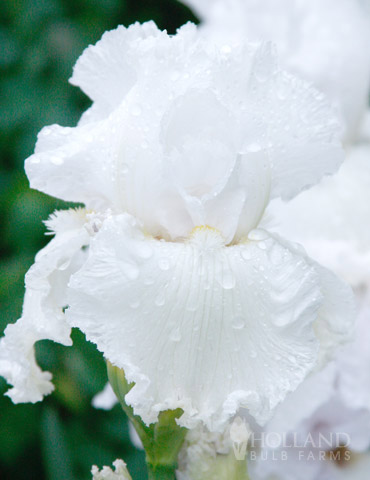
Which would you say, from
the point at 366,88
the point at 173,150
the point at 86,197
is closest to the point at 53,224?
the point at 86,197

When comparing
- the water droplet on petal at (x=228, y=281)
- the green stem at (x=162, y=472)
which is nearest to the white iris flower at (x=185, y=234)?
the water droplet on petal at (x=228, y=281)

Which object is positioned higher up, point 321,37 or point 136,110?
point 321,37

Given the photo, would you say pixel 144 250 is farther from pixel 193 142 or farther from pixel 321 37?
pixel 321 37

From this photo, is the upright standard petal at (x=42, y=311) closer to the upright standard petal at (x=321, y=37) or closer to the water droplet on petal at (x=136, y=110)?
the water droplet on petal at (x=136, y=110)

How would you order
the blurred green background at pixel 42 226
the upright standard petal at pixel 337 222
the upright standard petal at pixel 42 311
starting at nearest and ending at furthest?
the upright standard petal at pixel 42 311 < the upright standard petal at pixel 337 222 < the blurred green background at pixel 42 226

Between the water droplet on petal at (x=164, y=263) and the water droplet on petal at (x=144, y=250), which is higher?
the water droplet on petal at (x=144, y=250)

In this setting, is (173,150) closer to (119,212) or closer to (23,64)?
(119,212)

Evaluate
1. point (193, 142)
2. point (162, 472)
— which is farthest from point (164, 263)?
point (162, 472)

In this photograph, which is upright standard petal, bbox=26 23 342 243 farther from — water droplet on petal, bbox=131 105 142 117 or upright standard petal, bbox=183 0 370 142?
upright standard petal, bbox=183 0 370 142
